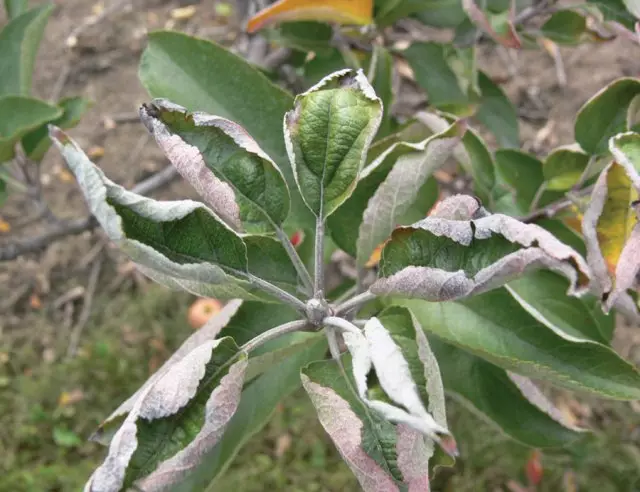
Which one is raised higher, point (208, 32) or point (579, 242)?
point (579, 242)

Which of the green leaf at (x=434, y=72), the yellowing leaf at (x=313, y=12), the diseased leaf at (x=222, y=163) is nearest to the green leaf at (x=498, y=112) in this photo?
the green leaf at (x=434, y=72)

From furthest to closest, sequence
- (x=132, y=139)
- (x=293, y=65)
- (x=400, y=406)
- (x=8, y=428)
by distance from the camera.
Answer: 1. (x=132, y=139)
2. (x=8, y=428)
3. (x=293, y=65)
4. (x=400, y=406)

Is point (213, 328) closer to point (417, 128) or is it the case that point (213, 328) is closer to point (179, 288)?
point (179, 288)

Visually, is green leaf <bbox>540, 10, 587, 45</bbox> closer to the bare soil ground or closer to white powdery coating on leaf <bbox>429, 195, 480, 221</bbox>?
white powdery coating on leaf <bbox>429, 195, 480, 221</bbox>

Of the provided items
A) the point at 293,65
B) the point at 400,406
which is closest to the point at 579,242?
the point at 400,406

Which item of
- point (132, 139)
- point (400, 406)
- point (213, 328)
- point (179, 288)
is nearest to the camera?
point (400, 406)

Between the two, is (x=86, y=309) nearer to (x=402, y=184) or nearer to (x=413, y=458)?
(x=402, y=184)

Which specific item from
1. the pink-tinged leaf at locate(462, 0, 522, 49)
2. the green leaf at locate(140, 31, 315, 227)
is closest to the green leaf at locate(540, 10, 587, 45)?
the pink-tinged leaf at locate(462, 0, 522, 49)
